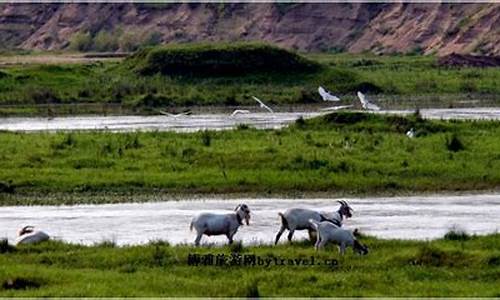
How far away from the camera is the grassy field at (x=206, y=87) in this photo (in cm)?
5534

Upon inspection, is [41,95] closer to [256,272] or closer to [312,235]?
[312,235]

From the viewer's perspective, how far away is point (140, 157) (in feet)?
103

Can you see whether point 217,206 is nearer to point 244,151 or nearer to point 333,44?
point 244,151

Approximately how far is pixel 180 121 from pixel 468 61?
122 ft

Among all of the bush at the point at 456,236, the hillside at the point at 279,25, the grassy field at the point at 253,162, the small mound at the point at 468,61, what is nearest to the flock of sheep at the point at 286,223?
the bush at the point at 456,236

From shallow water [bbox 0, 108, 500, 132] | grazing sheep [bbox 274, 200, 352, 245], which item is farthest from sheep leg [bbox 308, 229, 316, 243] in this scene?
shallow water [bbox 0, 108, 500, 132]

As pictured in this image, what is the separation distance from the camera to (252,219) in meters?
23.9

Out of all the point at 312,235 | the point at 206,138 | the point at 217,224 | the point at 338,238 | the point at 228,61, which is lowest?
the point at 312,235

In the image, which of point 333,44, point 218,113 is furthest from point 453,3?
point 218,113

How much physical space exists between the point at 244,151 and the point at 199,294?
612 inches

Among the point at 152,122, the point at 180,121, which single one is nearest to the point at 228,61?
the point at 152,122

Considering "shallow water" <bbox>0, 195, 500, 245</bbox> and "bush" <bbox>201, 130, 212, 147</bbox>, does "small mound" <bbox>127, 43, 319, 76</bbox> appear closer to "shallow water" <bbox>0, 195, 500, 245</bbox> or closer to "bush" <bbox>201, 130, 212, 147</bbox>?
"bush" <bbox>201, 130, 212, 147</bbox>

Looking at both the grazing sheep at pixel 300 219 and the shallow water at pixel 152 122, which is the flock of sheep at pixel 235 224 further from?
the shallow water at pixel 152 122

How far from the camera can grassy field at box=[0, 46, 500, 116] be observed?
182ft
